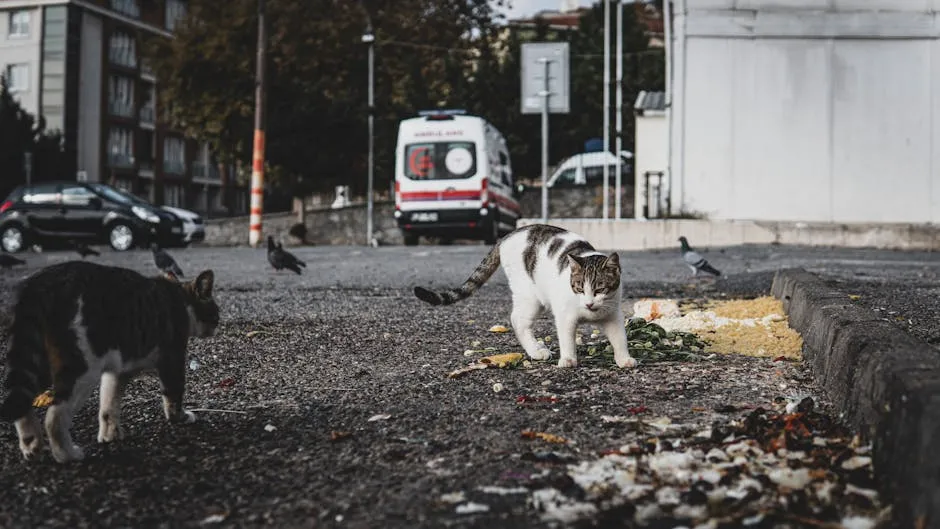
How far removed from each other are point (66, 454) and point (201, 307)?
3.28 feet

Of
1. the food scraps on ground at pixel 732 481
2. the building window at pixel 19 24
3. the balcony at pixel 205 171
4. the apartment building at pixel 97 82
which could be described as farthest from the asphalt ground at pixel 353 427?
the balcony at pixel 205 171

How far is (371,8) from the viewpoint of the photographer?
4262cm

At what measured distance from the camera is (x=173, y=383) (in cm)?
396

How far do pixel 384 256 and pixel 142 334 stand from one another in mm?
14746

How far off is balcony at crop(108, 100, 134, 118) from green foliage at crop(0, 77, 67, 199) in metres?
11.8

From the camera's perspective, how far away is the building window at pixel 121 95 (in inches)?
2501

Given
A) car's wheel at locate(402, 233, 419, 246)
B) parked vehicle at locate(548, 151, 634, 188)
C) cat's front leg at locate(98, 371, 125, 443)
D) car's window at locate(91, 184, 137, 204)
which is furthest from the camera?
parked vehicle at locate(548, 151, 634, 188)

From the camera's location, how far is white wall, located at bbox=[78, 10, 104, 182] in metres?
60.4

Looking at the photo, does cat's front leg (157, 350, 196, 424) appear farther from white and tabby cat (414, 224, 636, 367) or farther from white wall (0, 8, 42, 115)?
white wall (0, 8, 42, 115)

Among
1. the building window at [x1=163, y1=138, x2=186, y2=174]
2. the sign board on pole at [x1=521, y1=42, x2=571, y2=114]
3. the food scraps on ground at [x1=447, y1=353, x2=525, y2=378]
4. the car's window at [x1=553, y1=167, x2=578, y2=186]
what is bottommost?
the food scraps on ground at [x1=447, y1=353, x2=525, y2=378]

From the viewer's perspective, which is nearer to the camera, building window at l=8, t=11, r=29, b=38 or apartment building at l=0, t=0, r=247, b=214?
apartment building at l=0, t=0, r=247, b=214

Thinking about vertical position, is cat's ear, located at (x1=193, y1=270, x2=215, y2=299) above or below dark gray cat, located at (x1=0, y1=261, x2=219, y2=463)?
above

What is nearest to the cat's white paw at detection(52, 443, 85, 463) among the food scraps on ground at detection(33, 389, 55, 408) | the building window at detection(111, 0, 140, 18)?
the food scraps on ground at detection(33, 389, 55, 408)

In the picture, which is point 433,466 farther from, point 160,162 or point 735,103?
point 160,162
